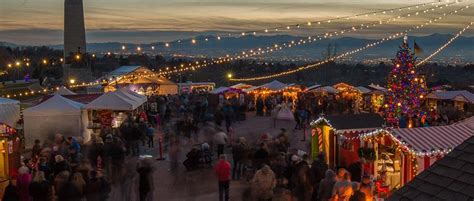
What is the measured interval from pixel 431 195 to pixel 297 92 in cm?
2490

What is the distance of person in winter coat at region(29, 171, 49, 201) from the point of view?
8727mm

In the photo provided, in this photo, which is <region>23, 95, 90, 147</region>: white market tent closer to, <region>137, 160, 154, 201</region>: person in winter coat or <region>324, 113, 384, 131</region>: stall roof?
<region>137, 160, 154, 201</region>: person in winter coat

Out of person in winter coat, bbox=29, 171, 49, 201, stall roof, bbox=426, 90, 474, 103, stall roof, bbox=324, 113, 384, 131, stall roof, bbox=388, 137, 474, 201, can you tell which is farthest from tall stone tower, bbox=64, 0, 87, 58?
stall roof, bbox=388, 137, 474, 201

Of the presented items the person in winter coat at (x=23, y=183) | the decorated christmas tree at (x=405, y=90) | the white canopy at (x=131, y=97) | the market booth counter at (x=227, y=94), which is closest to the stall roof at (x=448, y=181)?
the person in winter coat at (x=23, y=183)

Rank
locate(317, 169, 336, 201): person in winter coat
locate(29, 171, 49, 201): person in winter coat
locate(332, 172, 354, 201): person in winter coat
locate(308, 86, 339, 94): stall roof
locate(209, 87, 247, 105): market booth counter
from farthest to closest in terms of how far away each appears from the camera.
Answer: locate(308, 86, 339, 94): stall roof < locate(209, 87, 247, 105): market booth counter < locate(29, 171, 49, 201): person in winter coat < locate(317, 169, 336, 201): person in winter coat < locate(332, 172, 354, 201): person in winter coat

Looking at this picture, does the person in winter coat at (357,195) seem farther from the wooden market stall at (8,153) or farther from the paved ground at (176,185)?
the wooden market stall at (8,153)

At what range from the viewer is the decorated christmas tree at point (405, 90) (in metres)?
14.5

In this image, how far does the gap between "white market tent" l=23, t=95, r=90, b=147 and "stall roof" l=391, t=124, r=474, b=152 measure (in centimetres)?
949

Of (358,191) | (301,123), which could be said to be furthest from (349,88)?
(358,191)

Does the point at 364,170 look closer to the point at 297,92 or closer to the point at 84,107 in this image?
the point at 84,107

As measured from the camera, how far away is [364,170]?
9.89 meters

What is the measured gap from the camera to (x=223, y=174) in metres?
9.75

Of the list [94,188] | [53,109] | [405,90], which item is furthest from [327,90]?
[94,188]

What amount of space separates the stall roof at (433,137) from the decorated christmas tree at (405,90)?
13.1ft
